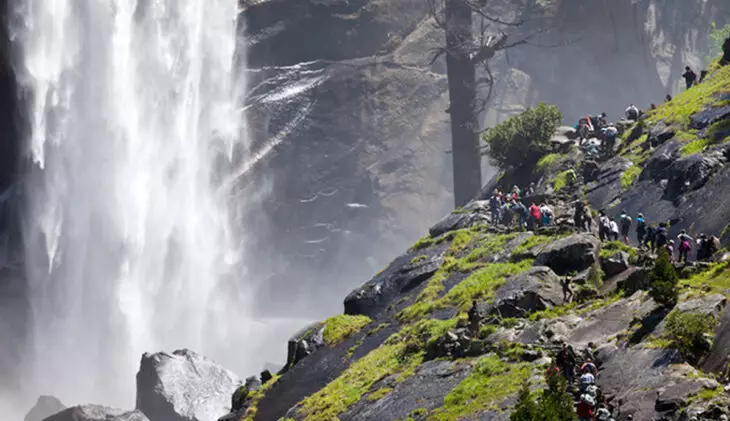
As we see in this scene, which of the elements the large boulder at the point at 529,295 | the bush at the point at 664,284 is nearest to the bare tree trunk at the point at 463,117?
the large boulder at the point at 529,295

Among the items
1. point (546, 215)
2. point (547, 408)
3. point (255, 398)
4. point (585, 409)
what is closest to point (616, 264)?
point (546, 215)

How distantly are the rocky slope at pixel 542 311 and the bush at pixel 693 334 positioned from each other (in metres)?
0.06

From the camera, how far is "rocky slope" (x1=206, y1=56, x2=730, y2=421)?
19.7 meters

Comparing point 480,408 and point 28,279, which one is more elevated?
point 28,279

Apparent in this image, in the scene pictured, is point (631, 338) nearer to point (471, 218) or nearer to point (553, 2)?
point (471, 218)

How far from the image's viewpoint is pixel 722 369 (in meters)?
17.5

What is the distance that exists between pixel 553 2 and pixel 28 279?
47.3m

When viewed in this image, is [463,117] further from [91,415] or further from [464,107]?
[91,415]

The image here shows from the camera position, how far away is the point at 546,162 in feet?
137

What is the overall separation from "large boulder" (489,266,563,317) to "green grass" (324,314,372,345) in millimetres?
7382

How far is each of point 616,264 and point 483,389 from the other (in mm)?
7530

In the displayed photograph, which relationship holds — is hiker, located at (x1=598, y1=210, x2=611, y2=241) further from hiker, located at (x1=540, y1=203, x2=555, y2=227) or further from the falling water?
the falling water

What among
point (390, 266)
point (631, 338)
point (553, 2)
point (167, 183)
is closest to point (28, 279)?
point (167, 183)

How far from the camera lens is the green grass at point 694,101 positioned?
3828cm
